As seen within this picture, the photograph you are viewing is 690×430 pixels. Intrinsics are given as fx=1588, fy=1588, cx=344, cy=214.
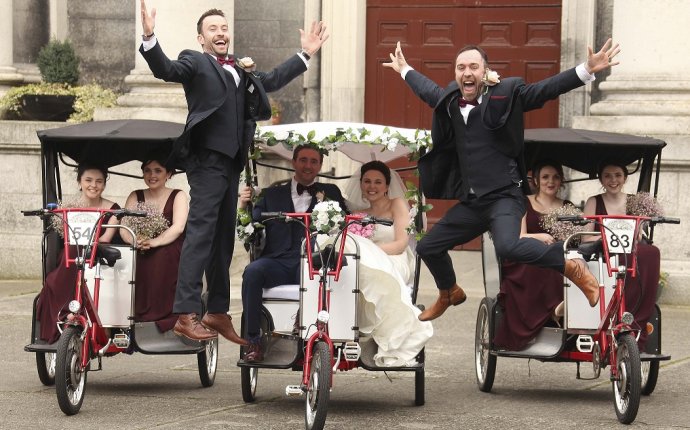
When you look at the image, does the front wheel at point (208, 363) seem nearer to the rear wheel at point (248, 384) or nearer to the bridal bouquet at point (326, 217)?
the rear wheel at point (248, 384)

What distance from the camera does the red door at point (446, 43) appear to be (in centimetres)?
1600

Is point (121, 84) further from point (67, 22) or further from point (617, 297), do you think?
point (617, 297)

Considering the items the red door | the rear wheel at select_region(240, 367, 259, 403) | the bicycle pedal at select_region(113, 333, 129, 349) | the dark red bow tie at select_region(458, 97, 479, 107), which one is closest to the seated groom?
the rear wheel at select_region(240, 367, 259, 403)

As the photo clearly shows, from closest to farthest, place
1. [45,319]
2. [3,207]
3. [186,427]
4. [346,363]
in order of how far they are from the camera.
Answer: [186,427] → [346,363] → [45,319] → [3,207]

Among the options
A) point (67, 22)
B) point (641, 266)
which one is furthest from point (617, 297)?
point (67, 22)

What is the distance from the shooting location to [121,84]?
1688 cm

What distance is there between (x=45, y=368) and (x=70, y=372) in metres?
0.99

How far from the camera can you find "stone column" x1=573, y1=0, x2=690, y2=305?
44.9 ft

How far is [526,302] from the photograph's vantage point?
9.31 m

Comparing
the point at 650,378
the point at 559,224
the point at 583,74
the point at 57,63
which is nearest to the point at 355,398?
the point at 559,224

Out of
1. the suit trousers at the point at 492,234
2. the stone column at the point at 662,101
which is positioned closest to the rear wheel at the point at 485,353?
the suit trousers at the point at 492,234

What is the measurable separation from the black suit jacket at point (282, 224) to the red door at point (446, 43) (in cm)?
671

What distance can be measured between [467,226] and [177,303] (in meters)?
1.67

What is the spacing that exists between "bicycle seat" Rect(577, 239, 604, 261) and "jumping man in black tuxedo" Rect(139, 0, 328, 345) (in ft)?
6.56
